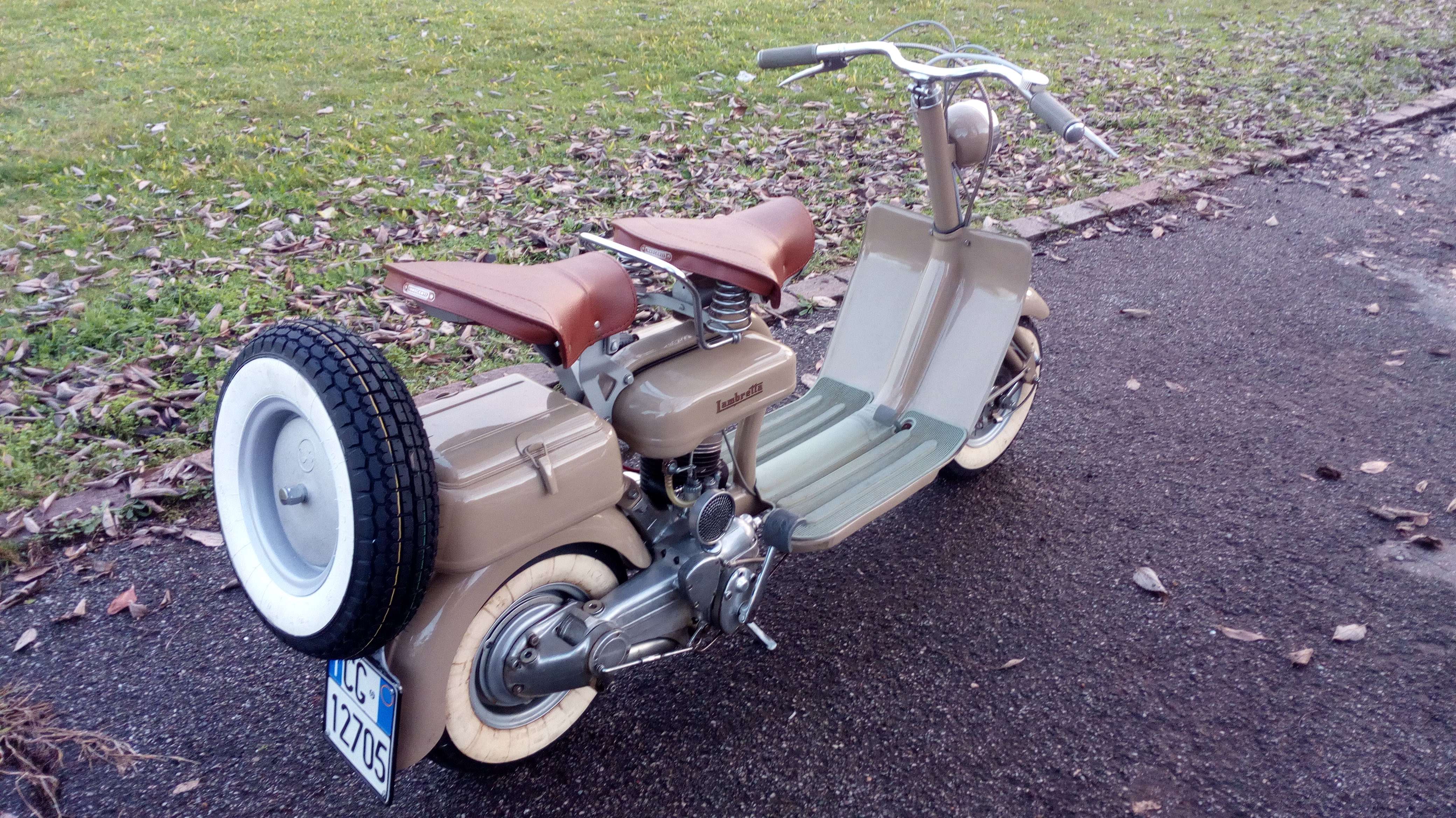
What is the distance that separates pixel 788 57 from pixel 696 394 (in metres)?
1.07

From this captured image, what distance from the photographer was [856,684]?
244 cm

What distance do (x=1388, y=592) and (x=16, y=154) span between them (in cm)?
675

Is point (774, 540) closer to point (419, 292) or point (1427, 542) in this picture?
point (419, 292)

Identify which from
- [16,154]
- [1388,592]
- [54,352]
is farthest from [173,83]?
[1388,592]

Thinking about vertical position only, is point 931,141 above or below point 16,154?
above

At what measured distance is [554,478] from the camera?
6.09ft

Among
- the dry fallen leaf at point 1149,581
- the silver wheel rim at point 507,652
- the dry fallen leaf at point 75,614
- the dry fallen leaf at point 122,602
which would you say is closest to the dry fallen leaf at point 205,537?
the dry fallen leaf at point 122,602

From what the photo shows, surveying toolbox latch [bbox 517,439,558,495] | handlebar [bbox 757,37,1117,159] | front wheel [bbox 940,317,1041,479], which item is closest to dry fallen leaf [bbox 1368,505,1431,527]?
front wheel [bbox 940,317,1041,479]

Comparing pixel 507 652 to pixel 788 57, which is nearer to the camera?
pixel 507 652

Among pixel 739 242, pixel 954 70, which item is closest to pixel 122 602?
pixel 739 242

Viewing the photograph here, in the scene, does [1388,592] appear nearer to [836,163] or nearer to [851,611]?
[851,611]

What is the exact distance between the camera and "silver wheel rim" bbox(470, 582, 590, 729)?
1.97 meters

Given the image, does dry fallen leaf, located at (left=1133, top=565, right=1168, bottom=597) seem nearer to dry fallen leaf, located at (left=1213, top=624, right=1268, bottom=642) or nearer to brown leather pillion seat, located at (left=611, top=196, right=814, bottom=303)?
dry fallen leaf, located at (left=1213, top=624, right=1268, bottom=642)

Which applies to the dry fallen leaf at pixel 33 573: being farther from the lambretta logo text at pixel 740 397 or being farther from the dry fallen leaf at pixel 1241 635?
the dry fallen leaf at pixel 1241 635
